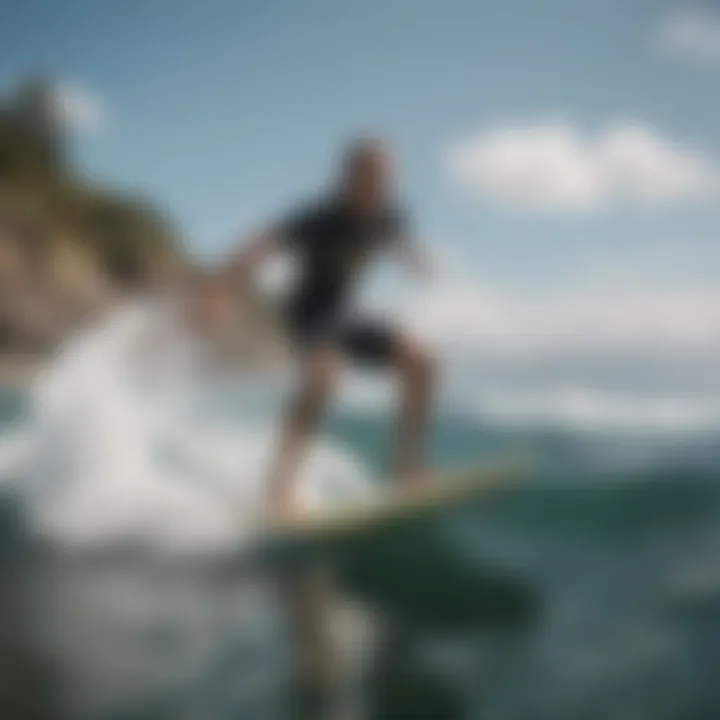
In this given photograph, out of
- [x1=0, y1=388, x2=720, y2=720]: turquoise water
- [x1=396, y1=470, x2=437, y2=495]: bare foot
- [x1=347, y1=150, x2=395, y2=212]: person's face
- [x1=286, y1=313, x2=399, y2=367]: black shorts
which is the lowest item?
[x1=0, y1=388, x2=720, y2=720]: turquoise water

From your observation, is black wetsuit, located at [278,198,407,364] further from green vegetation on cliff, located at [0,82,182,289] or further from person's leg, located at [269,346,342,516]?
green vegetation on cliff, located at [0,82,182,289]

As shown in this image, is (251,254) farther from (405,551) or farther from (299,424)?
(405,551)

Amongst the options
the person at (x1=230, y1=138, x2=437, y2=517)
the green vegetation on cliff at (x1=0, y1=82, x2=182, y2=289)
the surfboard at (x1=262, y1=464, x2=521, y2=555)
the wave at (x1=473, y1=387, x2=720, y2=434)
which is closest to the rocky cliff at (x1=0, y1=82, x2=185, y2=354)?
the green vegetation on cliff at (x1=0, y1=82, x2=182, y2=289)

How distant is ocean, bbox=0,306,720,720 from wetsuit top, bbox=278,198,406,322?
0.45 feet

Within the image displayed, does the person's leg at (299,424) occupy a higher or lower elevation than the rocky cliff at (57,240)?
lower

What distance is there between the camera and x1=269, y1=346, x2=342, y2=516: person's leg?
1.42 metres

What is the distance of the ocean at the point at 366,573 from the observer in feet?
4.49

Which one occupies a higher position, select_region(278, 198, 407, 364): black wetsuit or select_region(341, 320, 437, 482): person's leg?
select_region(278, 198, 407, 364): black wetsuit

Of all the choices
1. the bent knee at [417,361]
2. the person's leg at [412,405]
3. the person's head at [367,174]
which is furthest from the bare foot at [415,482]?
the person's head at [367,174]

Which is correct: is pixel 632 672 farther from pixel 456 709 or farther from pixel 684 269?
pixel 684 269

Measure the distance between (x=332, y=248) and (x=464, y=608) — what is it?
46 cm

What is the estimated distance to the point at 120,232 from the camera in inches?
56.9

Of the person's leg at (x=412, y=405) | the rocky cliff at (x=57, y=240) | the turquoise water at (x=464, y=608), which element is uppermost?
the rocky cliff at (x=57, y=240)

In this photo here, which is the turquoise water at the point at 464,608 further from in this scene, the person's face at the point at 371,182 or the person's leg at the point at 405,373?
the person's face at the point at 371,182
